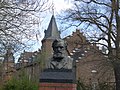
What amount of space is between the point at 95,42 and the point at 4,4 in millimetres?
15251

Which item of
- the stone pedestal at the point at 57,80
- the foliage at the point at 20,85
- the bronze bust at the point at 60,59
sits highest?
the bronze bust at the point at 60,59

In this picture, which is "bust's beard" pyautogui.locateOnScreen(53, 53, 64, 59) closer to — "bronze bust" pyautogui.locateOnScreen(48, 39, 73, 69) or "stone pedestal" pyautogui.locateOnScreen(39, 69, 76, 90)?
"bronze bust" pyautogui.locateOnScreen(48, 39, 73, 69)

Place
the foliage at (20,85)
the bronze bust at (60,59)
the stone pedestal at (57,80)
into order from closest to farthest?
the stone pedestal at (57,80) < the bronze bust at (60,59) < the foliage at (20,85)

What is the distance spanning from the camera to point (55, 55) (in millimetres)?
12117

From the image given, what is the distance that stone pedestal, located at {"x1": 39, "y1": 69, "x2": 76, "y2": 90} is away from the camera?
11.6m

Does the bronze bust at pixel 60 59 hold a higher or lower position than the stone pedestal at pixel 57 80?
higher

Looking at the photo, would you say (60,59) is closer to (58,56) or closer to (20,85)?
(58,56)

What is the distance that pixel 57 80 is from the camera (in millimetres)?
11703

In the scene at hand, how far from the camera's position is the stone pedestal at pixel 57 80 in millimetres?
11594

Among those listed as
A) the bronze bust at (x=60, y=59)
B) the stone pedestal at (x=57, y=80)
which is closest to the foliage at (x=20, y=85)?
the bronze bust at (x=60, y=59)

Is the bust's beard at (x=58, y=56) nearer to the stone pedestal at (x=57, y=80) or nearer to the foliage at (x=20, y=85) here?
the stone pedestal at (x=57, y=80)

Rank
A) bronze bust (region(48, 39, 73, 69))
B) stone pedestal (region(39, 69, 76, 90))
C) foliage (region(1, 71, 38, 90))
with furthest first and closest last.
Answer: foliage (region(1, 71, 38, 90)), bronze bust (region(48, 39, 73, 69)), stone pedestal (region(39, 69, 76, 90))

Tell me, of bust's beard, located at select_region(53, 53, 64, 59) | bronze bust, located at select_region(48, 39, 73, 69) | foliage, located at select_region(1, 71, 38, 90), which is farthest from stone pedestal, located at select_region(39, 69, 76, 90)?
foliage, located at select_region(1, 71, 38, 90)

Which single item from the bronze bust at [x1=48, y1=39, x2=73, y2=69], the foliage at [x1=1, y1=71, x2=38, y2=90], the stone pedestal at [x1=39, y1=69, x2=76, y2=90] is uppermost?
the bronze bust at [x1=48, y1=39, x2=73, y2=69]
